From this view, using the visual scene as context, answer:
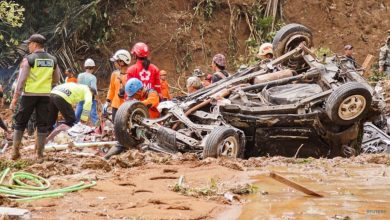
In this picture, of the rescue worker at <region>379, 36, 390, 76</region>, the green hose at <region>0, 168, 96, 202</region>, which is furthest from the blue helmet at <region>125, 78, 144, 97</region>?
the rescue worker at <region>379, 36, 390, 76</region>

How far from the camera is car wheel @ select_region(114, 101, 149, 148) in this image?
9289mm

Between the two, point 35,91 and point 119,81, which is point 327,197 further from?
point 119,81

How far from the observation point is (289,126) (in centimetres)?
941

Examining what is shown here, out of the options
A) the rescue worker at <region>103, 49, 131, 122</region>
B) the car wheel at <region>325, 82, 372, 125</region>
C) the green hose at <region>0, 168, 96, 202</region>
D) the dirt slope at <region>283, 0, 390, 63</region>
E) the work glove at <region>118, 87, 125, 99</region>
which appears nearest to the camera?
the green hose at <region>0, 168, 96, 202</region>

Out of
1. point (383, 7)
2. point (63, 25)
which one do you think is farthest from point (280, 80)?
point (383, 7)

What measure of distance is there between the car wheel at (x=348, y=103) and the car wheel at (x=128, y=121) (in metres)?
2.41

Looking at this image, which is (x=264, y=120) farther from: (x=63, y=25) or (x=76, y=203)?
(x=63, y=25)

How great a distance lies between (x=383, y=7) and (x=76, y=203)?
1784 centimetres

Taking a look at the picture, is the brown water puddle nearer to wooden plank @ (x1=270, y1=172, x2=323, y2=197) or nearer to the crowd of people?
wooden plank @ (x1=270, y1=172, x2=323, y2=197)

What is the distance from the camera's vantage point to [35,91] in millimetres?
9016

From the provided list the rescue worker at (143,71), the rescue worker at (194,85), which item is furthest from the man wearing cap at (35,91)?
the rescue worker at (194,85)

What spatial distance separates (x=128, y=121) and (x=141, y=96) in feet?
2.25

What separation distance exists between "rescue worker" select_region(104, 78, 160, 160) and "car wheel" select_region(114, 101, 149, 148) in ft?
0.60

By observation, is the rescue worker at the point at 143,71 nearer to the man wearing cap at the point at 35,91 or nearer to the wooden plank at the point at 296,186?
the man wearing cap at the point at 35,91
